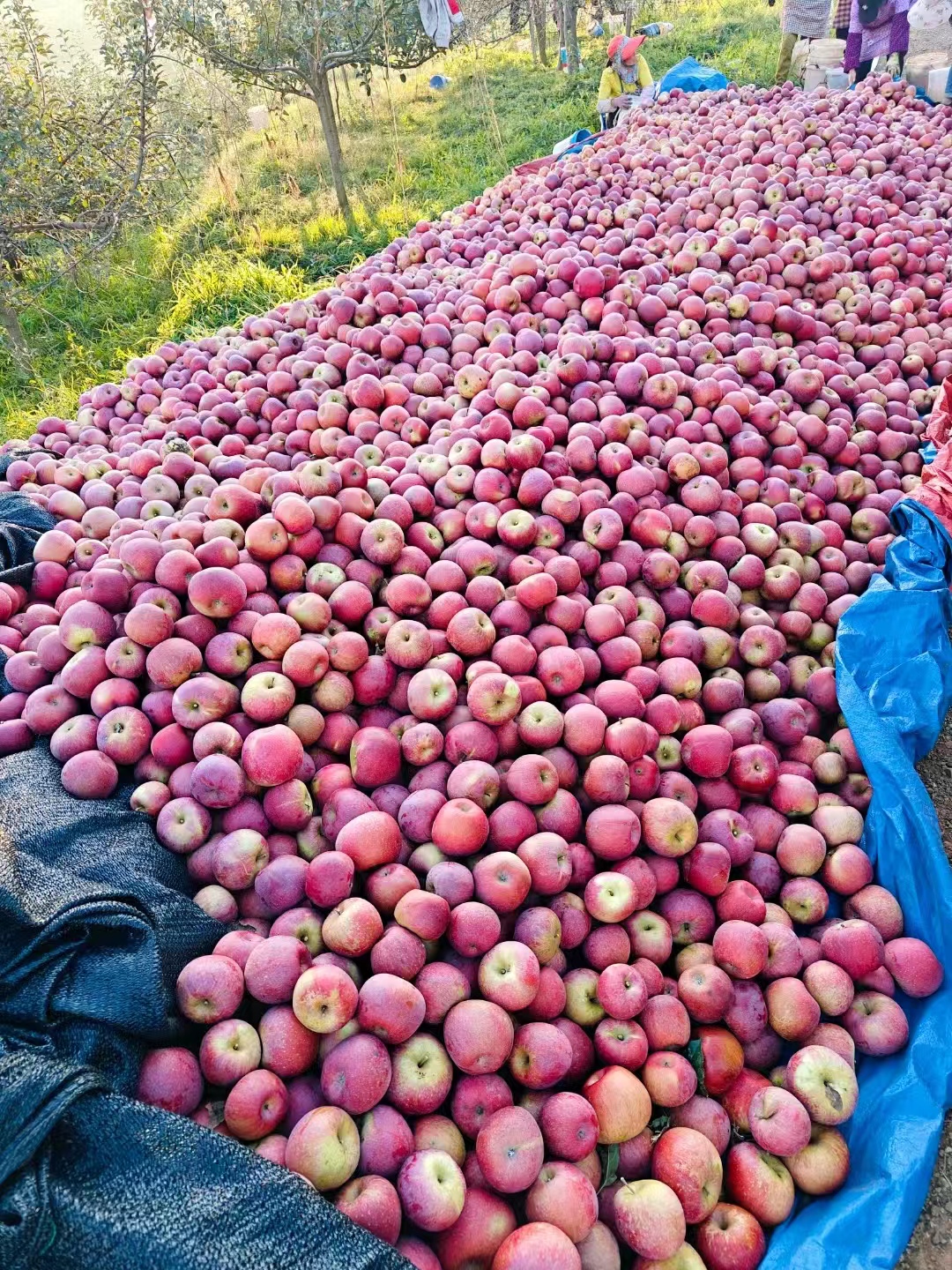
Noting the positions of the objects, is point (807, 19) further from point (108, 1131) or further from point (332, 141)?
point (108, 1131)

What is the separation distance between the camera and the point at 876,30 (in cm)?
980

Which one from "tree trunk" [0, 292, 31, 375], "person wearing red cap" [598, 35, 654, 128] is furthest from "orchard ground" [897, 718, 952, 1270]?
"person wearing red cap" [598, 35, 654, 128]

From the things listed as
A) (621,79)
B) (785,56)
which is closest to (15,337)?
(621,79)

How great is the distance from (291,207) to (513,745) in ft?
34.8

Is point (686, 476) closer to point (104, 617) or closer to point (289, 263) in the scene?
point (104, 617)

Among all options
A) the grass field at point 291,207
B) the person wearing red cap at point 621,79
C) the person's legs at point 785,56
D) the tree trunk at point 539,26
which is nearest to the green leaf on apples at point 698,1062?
the grass field at point 291,207

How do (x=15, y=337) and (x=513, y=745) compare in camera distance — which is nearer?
(x=513, y=745)

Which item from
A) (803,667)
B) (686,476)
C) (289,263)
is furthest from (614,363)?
(289,263)

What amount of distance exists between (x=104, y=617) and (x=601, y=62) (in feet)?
60.9

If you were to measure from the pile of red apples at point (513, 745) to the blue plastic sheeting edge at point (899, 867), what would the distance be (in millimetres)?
77

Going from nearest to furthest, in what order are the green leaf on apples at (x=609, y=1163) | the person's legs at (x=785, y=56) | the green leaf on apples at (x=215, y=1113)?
the green leaf on apples at (x=215, y=1113), the green leaf on apples at (x=609, y=1163), the person's legs at (x=785, y=56)

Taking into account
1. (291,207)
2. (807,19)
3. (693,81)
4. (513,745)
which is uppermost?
(807,19)

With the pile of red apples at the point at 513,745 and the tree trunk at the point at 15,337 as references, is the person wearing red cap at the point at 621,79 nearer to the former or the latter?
the tree trunk at the point at 15,337

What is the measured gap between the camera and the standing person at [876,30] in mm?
9562
